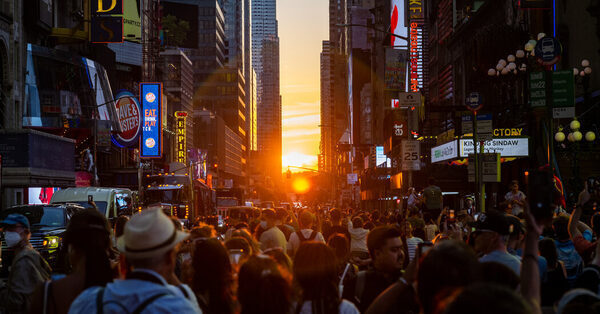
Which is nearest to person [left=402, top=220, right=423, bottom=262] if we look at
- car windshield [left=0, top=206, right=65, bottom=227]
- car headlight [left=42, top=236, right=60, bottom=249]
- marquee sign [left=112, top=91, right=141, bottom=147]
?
car headlight [left=42, top=236, right=60, bottom=249]

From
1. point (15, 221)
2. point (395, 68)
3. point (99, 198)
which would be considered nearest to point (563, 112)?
point (15, 221)

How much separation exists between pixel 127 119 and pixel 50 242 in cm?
5253

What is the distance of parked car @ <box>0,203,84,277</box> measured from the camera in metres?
19.0

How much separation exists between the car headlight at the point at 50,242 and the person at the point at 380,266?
14575 millimetres

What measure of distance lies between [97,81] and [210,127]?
100 m

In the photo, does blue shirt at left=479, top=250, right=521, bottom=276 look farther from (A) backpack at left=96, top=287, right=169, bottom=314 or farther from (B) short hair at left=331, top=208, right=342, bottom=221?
(B) short hair at left=331, top=208, right=342, bottom=221

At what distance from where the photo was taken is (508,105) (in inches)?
1565

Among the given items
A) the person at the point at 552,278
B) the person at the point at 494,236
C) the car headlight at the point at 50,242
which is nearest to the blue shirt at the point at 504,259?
the person at the point at 494,236

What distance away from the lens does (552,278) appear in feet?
25.0

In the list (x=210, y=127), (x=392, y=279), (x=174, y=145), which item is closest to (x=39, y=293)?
(x=392, y=279)

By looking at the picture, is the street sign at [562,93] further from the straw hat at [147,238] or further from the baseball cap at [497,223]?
the straw hat at [147,238]

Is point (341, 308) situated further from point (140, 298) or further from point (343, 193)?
point (343, 193)

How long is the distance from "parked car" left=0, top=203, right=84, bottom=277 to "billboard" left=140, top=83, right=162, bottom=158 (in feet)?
182

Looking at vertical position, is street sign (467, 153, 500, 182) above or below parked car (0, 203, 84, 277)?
above
